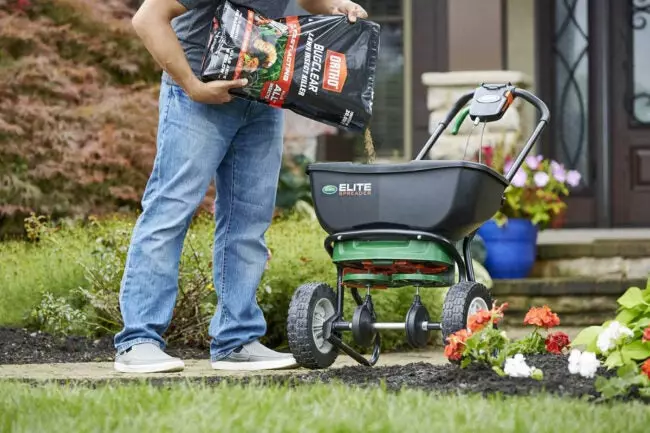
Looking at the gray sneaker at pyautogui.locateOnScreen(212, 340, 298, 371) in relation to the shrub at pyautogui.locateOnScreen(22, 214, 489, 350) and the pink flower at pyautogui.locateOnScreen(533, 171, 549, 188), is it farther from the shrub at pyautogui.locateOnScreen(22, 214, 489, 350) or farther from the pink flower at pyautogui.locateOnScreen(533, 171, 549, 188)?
the pink flower at pyautogui.locateOnScreen(533, 171, 549, 188)

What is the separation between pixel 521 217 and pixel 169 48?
383cm

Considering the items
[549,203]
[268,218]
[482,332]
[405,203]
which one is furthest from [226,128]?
[549,203]

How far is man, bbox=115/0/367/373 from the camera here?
455 centimetres

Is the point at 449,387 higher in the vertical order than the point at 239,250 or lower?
lower

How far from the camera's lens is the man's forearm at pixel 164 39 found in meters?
4.48

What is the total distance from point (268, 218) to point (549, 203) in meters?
3.34

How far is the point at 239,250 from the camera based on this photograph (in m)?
4.85

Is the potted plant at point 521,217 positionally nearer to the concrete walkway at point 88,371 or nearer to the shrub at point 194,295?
the shrub at point 194,295

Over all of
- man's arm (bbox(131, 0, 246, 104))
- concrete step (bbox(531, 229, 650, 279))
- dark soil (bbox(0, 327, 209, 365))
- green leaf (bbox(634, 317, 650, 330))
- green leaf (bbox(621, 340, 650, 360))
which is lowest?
dark soil (bbox(0, 327, 209, 365))

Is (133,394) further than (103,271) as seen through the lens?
No

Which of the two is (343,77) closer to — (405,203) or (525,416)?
(405,203)

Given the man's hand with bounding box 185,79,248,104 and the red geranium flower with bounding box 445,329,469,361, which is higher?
the man's hand with bounding box 185,79,248,104

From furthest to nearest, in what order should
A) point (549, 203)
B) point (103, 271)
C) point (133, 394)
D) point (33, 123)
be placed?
point (33, 123)
point (549, 203)
point (103, 271)
point (133, 394)

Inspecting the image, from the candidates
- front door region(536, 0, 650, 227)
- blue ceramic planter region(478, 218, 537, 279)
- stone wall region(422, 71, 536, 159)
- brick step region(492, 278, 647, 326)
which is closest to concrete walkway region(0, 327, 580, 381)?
brick step region(492, 278, 647, 326)
